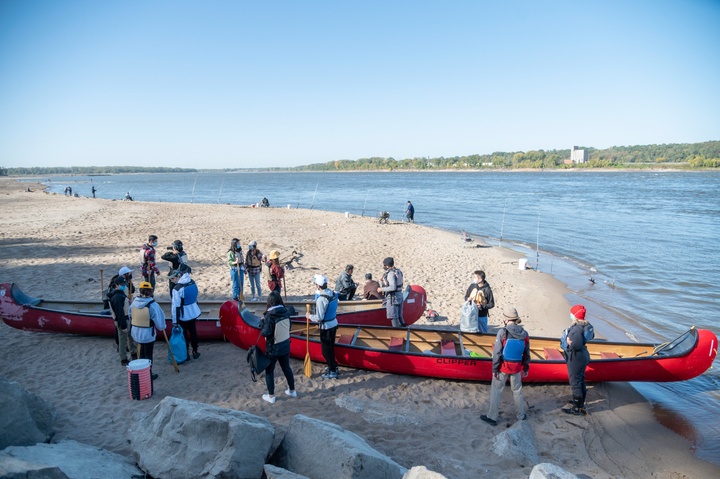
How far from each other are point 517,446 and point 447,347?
2.88 m

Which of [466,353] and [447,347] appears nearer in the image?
[466,353]

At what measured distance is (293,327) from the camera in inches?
360

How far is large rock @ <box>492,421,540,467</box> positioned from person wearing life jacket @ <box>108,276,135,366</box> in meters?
6.27

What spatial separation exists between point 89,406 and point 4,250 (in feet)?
50.9

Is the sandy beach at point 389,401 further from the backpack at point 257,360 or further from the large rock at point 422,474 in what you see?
the large rock at point 422,474

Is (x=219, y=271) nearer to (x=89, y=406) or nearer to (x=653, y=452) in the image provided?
(x=89, y=406)

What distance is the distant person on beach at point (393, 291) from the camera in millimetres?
8823

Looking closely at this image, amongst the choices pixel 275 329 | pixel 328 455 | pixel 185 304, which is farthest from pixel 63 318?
pixel 328 455

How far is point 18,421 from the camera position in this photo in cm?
463

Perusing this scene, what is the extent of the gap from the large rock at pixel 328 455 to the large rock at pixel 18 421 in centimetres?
276

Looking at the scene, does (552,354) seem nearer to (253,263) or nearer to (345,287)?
(345,287)

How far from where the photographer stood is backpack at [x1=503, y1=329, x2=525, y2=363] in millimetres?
6000

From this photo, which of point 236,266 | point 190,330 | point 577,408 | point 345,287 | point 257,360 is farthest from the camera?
point 236,266

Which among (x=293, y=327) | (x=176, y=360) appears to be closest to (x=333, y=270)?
(x=293, y=327)
